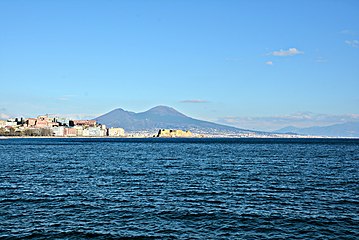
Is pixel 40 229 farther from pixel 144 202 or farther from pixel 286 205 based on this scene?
pixel 286 205

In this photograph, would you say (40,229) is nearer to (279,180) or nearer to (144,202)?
(144,202)

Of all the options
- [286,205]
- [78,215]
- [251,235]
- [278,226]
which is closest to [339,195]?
[286,205]

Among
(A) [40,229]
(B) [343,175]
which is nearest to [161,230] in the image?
(A) [40,229]

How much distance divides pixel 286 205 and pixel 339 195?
24.2 feet

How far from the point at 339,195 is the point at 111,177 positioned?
2427cm

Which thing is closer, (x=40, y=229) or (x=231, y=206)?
(x=40, y=229)

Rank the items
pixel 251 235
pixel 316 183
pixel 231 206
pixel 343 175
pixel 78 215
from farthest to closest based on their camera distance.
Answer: pixel 343 175, pixel 316 183, pixel 231 206, pixel 78 215, pixel 251 235

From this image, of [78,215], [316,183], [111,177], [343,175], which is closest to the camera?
[78,215]

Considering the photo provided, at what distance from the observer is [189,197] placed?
33.6m


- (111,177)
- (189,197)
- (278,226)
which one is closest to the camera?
(278,226)

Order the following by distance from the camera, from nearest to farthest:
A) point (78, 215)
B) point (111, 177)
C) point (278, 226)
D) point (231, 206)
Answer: point (278, 226) < point (78, 215) < point (231, 206) < point (111, 177)

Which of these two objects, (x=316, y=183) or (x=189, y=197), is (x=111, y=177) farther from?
(x=316, y=183)

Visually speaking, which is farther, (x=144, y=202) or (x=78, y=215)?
(x=144, y=202)

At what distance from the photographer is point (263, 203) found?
31.3m
